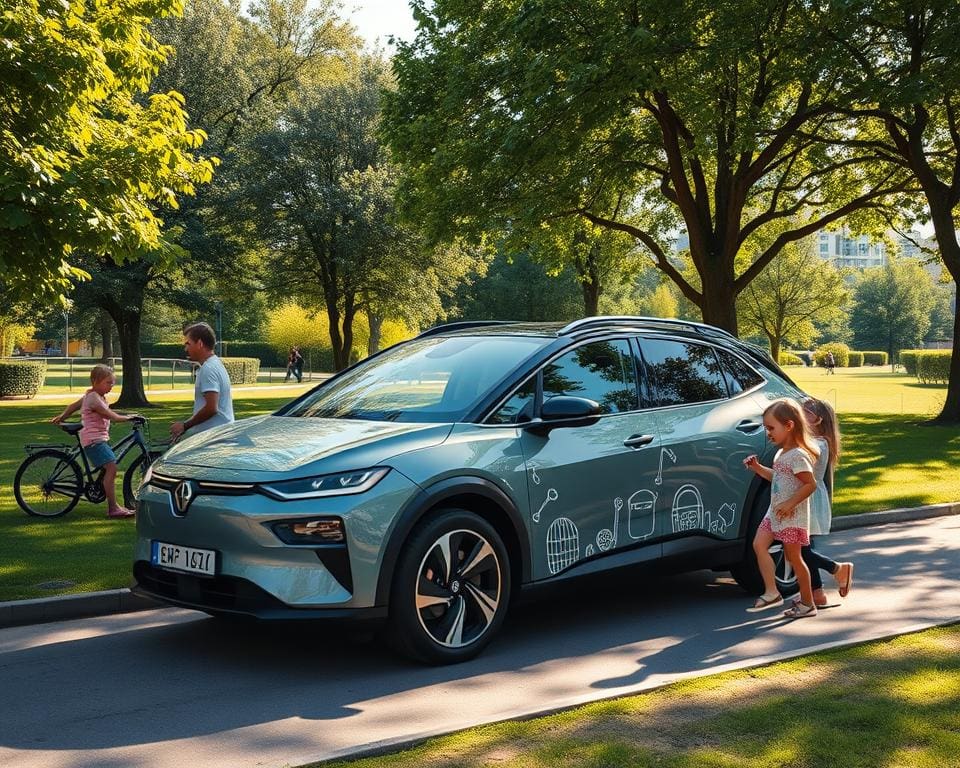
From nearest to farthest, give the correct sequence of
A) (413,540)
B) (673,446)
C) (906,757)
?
1. (906,757)
2. (413,540)
3. (673,446)

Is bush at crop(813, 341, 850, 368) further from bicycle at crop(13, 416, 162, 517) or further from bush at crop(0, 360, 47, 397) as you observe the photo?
bicycle at crop(13, 416, 162, 517)

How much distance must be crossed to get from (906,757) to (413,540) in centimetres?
252

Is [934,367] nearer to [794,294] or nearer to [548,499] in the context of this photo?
[794,294]

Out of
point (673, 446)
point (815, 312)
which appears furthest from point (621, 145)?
point (815, 312)

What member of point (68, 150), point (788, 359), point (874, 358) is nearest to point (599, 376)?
point (68, 150)

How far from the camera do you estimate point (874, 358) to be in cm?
10800

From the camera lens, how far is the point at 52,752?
463cm

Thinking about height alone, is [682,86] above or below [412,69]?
below

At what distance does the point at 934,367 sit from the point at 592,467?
51.5m

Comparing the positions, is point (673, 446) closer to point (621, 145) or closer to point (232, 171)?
point (621, 145)

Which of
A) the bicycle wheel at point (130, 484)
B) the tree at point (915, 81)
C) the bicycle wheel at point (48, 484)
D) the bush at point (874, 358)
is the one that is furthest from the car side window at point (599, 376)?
the bush at point (874, 358)

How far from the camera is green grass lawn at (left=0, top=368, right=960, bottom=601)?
8414 mm

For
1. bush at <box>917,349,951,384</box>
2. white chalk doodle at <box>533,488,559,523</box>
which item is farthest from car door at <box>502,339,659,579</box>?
bush at <box>917,349,951,384</box>

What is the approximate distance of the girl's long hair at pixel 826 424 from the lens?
745 centimetres
